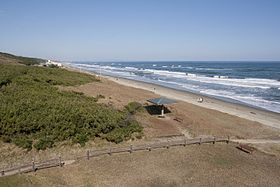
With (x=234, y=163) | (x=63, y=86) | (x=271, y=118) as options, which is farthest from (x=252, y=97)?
(x=234, y=163)

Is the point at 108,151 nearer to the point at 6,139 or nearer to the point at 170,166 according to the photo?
the point at 170,166

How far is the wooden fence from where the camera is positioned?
611 inches

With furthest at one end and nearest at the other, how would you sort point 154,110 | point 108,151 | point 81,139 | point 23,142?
point 154,110 < point 81,139 < point 108,151 < point 23,142

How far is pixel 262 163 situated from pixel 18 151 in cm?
1395

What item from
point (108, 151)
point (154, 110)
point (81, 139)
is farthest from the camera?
point (154, 110)

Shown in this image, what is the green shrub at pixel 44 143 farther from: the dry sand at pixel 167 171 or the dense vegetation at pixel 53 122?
the dry sand at pixel 167 171

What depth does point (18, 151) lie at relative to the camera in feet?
58.1

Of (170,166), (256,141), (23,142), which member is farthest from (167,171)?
(256,141)

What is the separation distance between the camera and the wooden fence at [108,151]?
1551 centimetres

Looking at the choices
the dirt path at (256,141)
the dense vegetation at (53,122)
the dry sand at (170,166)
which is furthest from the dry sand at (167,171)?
the dirt path at (256,141)

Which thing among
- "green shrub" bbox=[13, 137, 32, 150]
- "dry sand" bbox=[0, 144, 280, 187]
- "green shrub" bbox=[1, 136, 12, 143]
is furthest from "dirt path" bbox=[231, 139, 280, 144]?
"green shrub" bbox=[1, 136, 12, 143]

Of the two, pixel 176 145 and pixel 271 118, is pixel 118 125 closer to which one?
pixel 176 145

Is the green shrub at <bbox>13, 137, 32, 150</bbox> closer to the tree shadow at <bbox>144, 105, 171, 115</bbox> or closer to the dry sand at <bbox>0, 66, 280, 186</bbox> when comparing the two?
the dry sand at <bbox>0, 66, 280, 186</bbox>

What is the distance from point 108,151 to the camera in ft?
61.1
